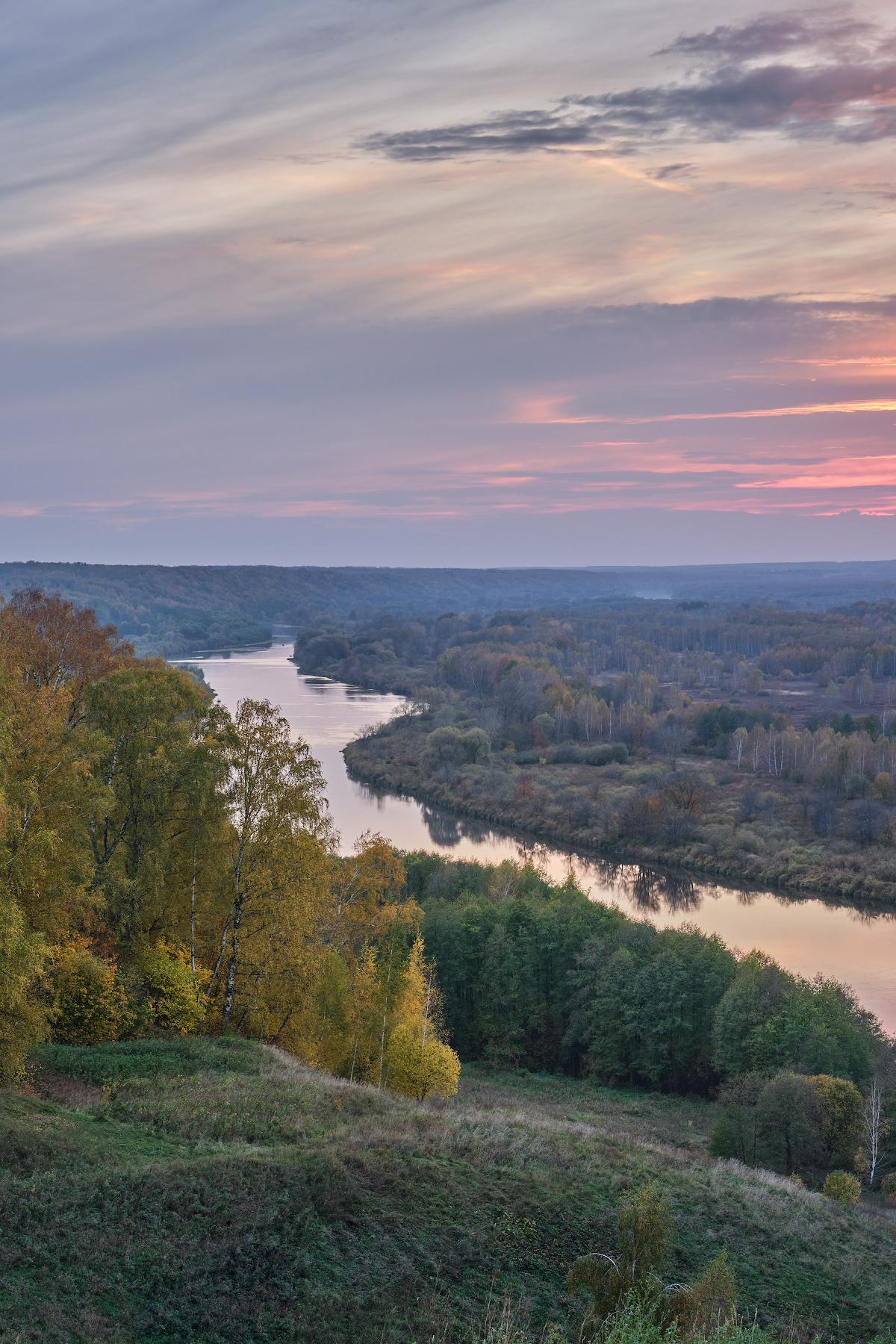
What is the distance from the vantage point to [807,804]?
239 ft

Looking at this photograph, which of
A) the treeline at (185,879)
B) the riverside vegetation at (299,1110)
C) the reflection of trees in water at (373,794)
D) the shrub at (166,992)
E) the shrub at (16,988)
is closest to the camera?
the riverside vegetation at (299,1110)

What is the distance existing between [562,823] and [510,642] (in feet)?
360

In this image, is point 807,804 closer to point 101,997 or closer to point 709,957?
point 709,957

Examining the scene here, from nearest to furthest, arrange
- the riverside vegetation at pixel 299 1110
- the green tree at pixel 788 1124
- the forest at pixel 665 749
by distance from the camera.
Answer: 1. the riverside vegetation at pixel 299 1110
2. the green tree at pixel 788 1124
3. the forest at pixel 665 749

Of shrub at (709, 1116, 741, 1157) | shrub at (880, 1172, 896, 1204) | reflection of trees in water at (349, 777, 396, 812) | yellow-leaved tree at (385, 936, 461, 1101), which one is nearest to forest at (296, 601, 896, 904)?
reflection of trees in water at (349, 777, 396, 812)

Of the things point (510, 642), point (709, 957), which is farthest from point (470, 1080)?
point (510, 642)

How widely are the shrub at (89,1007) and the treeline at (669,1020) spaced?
13444 mm

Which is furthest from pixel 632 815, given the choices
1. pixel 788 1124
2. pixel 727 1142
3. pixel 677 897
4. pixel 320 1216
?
pixel 320 1216

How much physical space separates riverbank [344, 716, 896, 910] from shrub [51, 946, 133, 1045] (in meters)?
45.4

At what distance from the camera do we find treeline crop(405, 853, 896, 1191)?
24344mm

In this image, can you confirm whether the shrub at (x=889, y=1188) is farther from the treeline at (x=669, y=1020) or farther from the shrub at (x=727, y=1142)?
the shrub at (x=727, y=1142)

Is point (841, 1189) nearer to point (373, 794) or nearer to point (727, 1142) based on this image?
point (727, 1142)

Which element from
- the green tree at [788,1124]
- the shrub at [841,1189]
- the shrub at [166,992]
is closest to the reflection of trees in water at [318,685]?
the green tree at [788,1124]

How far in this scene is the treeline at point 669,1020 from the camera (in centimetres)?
2434
